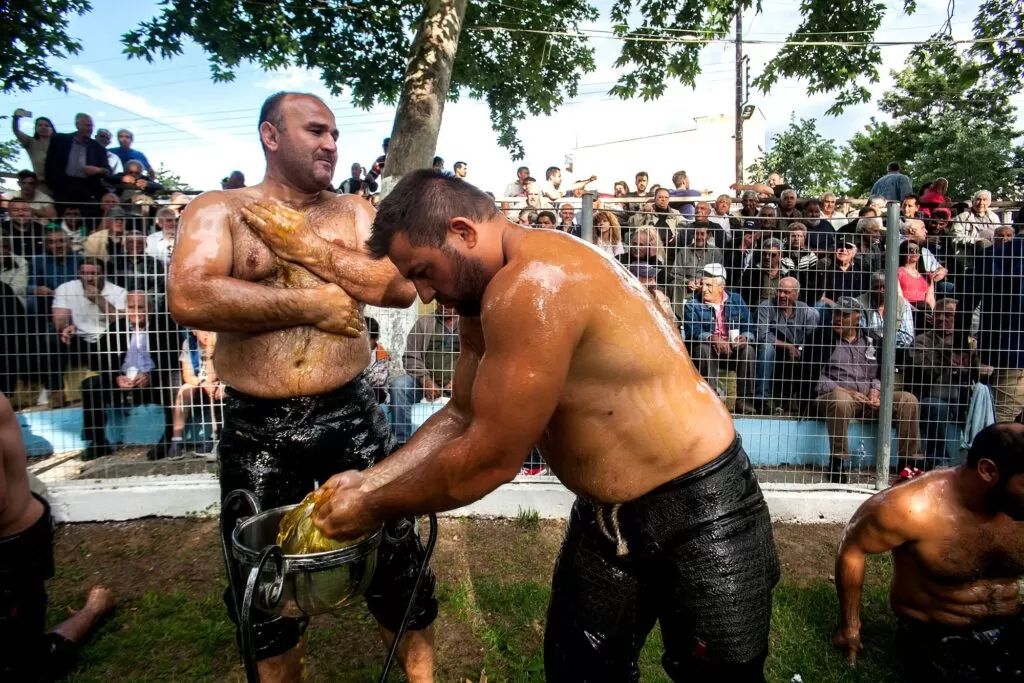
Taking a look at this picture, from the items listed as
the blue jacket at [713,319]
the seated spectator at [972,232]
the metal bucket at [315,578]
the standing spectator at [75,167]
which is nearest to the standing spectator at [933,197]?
the seated spectator at [972,232]

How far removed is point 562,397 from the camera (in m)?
1.87

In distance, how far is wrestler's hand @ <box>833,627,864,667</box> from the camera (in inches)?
132

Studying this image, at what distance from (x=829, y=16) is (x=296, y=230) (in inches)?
322

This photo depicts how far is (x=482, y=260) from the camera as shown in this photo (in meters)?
1.77

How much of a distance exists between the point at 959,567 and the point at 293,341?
3.28 meters

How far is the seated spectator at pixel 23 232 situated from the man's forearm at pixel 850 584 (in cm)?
576

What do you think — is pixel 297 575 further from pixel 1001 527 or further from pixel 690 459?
pixel 1001 527

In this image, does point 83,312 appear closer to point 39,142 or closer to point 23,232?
point 23,232

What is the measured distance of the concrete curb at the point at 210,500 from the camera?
479 cm

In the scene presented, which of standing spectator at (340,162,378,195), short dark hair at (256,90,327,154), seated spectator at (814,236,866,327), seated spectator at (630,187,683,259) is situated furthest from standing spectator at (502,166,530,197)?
short dark hair at (256,90,327,154)

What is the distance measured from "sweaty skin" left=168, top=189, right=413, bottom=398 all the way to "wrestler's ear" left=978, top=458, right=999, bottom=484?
276 cm

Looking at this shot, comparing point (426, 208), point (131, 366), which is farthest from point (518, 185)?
point (426, 208)

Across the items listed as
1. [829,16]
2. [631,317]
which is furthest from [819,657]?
[829,16]

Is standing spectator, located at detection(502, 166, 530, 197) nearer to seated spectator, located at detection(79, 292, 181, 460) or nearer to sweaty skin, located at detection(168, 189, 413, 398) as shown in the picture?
seated spectator, located at detection(79, 292, 181, 460)
